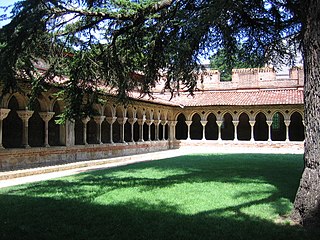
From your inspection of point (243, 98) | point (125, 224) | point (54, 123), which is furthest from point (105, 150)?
point (125, 224)

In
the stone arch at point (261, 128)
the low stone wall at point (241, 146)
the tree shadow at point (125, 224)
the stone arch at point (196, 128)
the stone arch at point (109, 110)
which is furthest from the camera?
the stone arch at point (196, 128)

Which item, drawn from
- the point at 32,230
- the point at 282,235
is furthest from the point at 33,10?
the point at 282,235

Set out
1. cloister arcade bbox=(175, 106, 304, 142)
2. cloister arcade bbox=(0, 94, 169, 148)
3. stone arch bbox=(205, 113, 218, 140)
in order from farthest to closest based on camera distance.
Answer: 1. stone arch bbox=(205, 113, 218, 140)
2. cloister arcade bbox=(175, 106, 304, 142)
3. cloister arcade bbox=(0, 94, 169, 148)

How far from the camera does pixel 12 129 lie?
53.2 ft

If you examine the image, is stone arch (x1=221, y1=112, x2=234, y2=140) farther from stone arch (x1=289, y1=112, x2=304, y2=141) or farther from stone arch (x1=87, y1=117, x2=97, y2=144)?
stone arch (x1=87, y1=117, x2=97, y2=144)

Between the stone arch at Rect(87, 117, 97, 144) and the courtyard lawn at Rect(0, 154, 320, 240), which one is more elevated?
the stone arch at Rect(87, 117, 97, 144)

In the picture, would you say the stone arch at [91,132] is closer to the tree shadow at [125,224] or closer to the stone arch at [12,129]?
the stone arch at [12,129]

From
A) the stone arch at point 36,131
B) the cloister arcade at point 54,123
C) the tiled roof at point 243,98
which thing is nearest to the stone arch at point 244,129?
the tiled roof at point 243,98

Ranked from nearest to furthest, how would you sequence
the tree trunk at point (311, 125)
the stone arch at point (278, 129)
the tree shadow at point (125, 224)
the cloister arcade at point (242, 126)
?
the tree shadow at point (125, 224), the tree trunk at point (311, 125), the cloister arcade at point (242, 126), the stone arch at point (278, 129)

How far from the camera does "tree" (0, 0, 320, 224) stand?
5.71 m

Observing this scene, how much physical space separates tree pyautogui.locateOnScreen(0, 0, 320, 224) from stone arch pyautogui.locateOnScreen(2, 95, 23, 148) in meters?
7.85

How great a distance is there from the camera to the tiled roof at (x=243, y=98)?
2370 centimetres

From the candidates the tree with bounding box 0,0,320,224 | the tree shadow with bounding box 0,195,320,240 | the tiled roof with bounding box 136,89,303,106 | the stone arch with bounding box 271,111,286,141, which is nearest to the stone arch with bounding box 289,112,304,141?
the stone arch with bounding box 271,111,286,141

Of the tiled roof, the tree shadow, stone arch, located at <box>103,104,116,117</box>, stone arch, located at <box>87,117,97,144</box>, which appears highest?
the tiled roof
